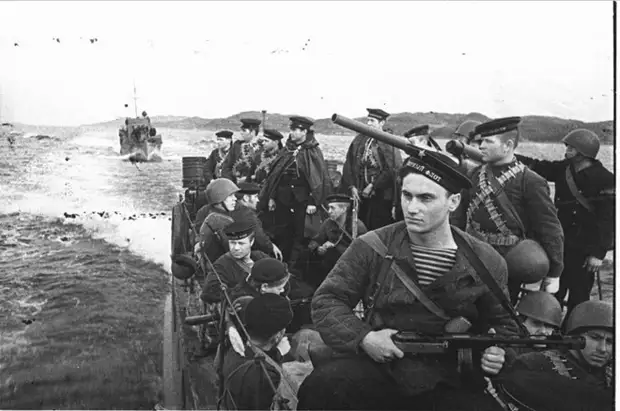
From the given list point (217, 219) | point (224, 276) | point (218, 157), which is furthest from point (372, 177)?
point (218, 157)

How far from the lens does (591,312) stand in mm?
2168

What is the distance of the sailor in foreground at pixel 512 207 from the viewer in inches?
99.2

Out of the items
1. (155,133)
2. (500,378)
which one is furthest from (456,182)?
(155,133)

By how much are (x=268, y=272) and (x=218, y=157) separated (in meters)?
4.09

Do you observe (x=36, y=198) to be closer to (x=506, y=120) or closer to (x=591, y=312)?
(x=506, y=120)

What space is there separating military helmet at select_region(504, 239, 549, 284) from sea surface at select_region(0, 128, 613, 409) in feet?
3.25

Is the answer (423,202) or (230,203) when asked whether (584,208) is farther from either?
(230,203)

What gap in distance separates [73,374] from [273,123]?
2.34 meters

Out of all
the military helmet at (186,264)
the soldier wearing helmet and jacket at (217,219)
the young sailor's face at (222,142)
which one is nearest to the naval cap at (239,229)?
the military helmet at (186,264)

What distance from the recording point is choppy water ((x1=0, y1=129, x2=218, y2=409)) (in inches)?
141

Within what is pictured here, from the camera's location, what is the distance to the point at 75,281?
A: 455cm

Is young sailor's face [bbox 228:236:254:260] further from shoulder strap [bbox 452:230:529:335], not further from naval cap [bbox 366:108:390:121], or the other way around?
shoulder strap [bbox 452:230:529:335]

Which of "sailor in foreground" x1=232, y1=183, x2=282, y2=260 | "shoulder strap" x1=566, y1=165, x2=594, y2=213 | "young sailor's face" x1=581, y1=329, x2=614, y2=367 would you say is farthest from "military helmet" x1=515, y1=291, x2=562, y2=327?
"sailor in foreground" x1=232, y1=183, x2=282, y2=260

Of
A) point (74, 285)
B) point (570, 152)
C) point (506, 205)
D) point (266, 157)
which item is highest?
point (570, 152)
